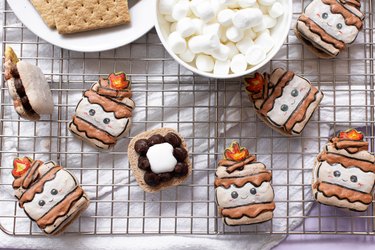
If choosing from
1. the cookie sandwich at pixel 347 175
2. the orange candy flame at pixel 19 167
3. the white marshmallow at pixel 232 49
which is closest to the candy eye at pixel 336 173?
the cookie sandwich at pixel 347 175

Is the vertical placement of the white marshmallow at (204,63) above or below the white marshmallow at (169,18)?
below

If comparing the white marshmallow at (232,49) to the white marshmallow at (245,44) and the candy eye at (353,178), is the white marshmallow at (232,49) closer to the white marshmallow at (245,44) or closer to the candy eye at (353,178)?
the white marshmallow at (245,44)

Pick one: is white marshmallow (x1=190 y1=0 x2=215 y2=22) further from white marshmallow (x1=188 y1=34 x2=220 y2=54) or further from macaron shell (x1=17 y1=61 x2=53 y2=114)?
macaron shell (x1=17 y1=61 x2=53 y2=114)

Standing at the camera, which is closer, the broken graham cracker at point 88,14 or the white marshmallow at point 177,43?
the white marshmallow at point 177,43

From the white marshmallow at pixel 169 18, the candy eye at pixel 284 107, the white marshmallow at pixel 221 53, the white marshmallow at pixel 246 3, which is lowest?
the candy eye at pixel 284 107

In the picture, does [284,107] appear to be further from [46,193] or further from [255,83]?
[46,193]

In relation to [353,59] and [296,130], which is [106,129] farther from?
[353,59]

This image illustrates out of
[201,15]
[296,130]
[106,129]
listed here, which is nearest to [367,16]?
[296,130]

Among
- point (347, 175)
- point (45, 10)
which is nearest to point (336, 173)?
point (347, 175)
